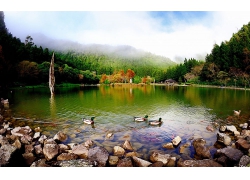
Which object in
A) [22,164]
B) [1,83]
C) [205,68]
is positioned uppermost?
[205,68]

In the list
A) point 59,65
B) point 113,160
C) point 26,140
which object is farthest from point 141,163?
point 59,65

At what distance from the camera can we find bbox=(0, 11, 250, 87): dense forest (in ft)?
91.7

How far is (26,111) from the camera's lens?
1255cm

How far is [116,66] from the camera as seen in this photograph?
179ft

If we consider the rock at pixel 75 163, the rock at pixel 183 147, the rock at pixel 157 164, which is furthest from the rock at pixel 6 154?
the rock at pixel 183 147

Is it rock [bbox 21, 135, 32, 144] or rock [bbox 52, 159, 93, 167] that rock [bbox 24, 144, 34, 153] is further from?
rock [bbox 52, 159, 93, 167]

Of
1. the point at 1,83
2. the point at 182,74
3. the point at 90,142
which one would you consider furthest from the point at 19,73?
the point at 182,74

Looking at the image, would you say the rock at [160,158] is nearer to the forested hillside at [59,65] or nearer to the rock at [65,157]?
the rock at [65,157]

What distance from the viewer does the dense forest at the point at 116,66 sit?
91.7 feet

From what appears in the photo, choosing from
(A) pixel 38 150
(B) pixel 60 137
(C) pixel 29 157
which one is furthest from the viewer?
(B) pixel 60 137

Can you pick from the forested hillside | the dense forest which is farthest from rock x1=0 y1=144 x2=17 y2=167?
the dense forest

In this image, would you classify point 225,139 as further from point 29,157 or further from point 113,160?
point 29,157
